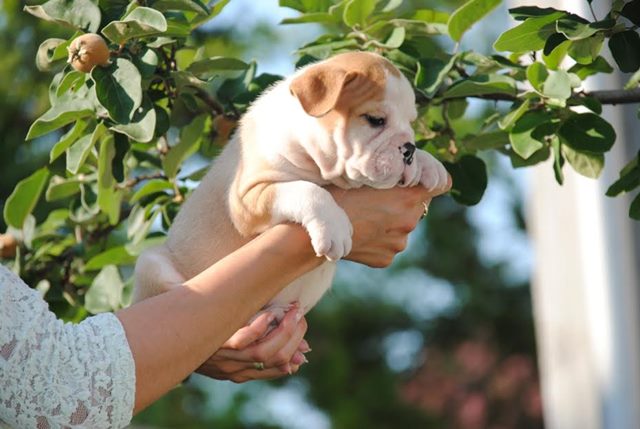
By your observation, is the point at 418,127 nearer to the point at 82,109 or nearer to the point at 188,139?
the point at 188,139

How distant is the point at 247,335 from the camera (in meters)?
1.98

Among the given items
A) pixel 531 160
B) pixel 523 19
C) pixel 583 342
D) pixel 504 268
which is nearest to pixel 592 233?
pixel 583 342

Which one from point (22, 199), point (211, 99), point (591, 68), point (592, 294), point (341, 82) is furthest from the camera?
point (592, 294)

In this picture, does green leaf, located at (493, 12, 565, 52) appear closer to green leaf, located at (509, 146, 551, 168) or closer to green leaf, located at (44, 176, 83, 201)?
green leaf, located at (509, 146, 551, 168)

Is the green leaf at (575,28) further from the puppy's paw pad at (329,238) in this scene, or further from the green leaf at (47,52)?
the green leaf at (47,52)

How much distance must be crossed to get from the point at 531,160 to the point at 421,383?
5.94 metres

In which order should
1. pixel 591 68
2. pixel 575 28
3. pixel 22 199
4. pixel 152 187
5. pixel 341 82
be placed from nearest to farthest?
1. pixel 575 28
2. pixel 341 82
3. pixel 591 68
4. pixel 152 187
5. pixel 22 199

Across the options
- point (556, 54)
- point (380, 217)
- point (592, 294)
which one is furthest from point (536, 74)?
point (592, 294)

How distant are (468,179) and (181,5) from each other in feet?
2.20

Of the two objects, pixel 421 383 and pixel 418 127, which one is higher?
pixel 418 127

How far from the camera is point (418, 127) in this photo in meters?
2.26

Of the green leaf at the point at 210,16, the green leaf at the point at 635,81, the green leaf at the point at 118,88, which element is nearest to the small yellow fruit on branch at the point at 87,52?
the green leaf at the point at 118,88

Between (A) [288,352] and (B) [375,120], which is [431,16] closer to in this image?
(B) [375,120]

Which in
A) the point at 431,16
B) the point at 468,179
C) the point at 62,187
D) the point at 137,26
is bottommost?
the point at 62,187
